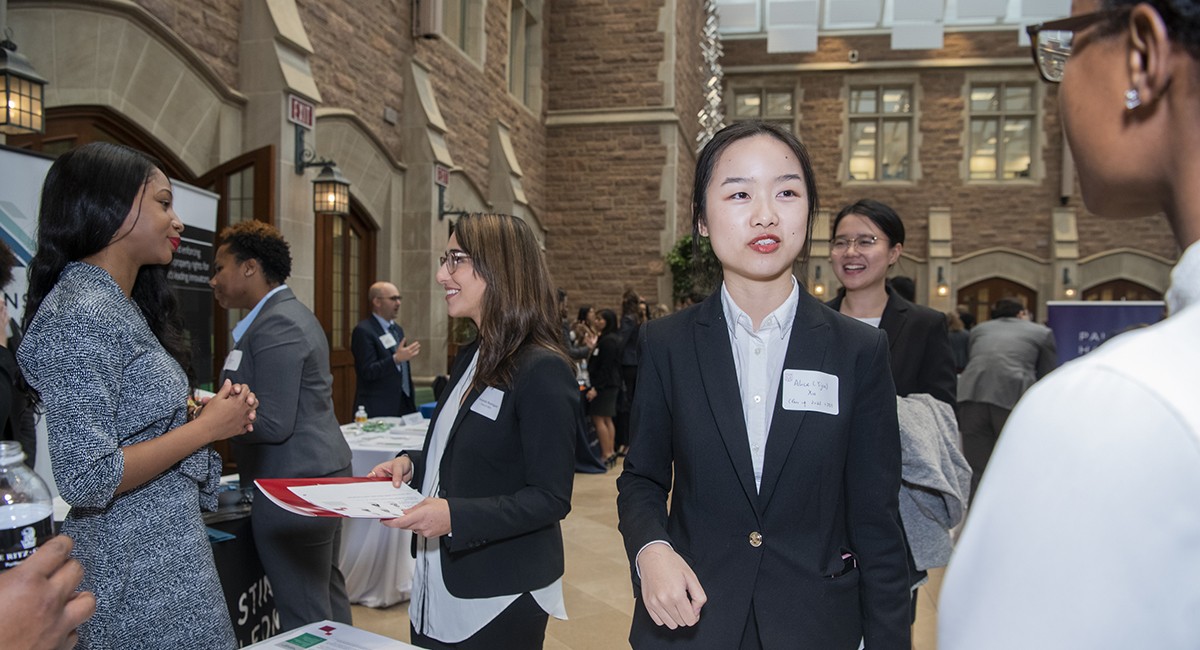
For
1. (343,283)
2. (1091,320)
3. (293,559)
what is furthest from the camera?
(343,283)

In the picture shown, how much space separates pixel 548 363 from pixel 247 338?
4.61ft

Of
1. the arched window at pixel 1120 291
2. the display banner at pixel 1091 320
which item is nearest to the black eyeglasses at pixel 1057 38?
the display banner at pixel 1091 320

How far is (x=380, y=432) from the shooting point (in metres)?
4.03

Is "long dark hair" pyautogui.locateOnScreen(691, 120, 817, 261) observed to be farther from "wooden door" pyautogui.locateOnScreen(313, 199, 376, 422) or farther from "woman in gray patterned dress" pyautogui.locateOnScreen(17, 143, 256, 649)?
"wooden door" pyautogui.locateOnScreen(313, 199, 376, 422)

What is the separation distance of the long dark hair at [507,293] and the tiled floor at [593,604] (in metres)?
1.87

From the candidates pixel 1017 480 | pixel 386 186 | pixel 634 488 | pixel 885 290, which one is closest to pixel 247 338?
pixel 634 488

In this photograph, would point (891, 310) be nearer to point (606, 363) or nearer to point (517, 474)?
point (517, 474)

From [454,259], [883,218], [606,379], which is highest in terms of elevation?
[883,218]

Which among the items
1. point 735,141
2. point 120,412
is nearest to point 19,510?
point 120,412

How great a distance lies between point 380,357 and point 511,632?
11.8 ft

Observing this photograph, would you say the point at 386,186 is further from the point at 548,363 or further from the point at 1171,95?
the point at 1171,95

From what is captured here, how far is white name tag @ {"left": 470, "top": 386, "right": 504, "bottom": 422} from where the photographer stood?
1.69m

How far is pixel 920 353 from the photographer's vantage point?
2244 millimetres

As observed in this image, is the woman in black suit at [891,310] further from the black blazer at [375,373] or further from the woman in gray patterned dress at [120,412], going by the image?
the black blazer at [375,373]
